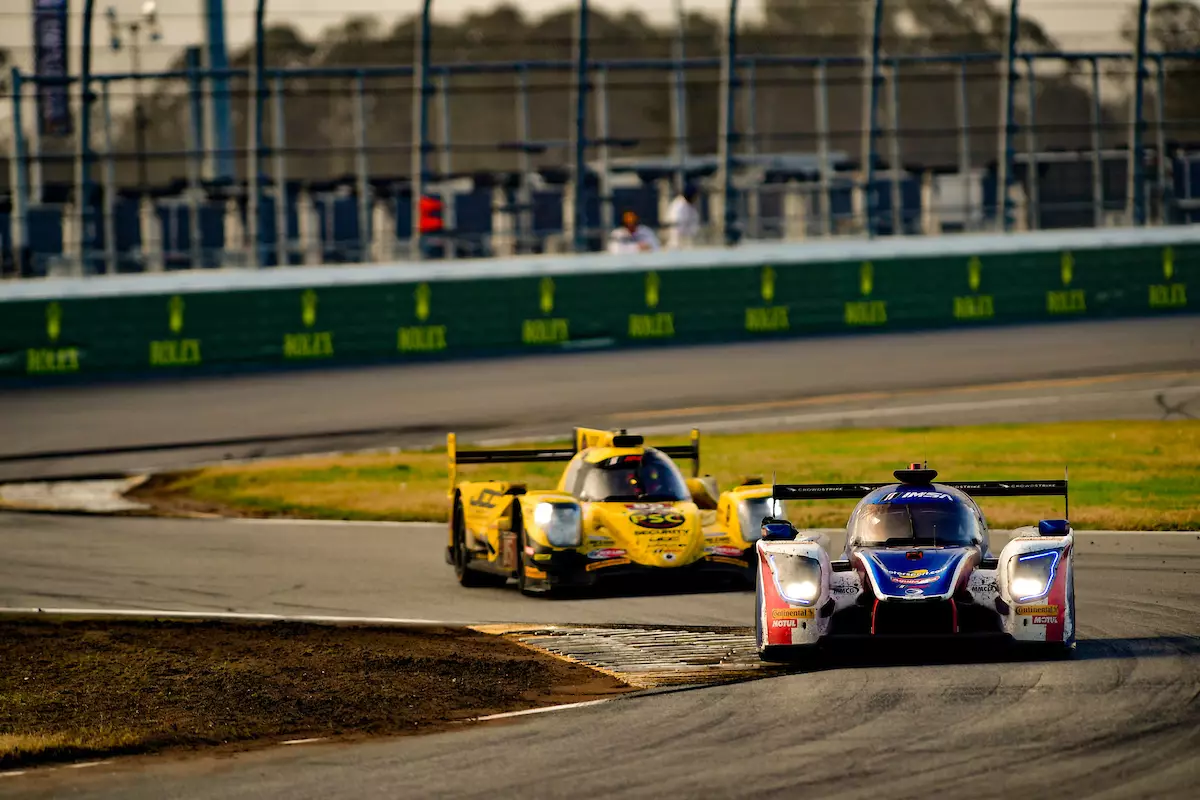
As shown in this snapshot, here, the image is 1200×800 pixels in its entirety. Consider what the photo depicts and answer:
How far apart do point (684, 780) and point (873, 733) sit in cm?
124

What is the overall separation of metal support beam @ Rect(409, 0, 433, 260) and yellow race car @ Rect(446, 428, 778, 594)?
1474 centimetres

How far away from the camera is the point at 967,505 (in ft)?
39.1

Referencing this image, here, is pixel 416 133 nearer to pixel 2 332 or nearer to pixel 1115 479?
pixel 2 332

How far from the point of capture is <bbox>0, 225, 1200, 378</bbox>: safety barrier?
29109mm

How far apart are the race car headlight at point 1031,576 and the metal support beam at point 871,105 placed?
20570 millimetres

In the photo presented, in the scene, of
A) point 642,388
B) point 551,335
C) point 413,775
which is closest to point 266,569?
point 413,775

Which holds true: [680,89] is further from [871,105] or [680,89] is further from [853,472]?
[853,472]

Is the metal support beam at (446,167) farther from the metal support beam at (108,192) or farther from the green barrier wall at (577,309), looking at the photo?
the metal support beam at (108,192)

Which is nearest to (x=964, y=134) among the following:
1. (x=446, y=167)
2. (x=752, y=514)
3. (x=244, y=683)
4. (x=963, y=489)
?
(x=446, y=167)

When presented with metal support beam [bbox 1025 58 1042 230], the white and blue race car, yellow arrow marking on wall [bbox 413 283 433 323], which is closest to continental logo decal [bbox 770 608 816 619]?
the white and blue race car

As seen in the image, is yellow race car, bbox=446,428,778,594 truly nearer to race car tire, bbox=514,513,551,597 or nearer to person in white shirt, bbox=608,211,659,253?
race car tire, bbox=514,513,551,597

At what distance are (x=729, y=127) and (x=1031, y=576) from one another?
2040 cm

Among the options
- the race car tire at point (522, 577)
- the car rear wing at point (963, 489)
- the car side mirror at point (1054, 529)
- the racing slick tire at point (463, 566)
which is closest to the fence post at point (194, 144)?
the racing slick tire at point (463, 566)

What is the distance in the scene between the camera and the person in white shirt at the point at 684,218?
32.5m
